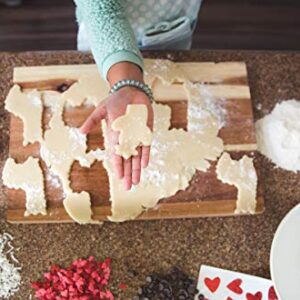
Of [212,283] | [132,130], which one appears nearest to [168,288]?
[212,283]

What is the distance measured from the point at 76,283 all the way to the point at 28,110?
39 cm

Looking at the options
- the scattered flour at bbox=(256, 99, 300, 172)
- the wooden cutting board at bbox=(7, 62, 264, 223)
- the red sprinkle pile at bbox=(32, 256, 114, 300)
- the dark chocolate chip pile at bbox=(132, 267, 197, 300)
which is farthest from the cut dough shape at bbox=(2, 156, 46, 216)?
the scattered flour at bbox=(256, 99, 300, 172)

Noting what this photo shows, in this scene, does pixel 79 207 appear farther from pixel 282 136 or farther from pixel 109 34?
pixel 282 136

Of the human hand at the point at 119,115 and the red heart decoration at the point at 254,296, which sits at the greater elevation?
the human hand at the point at 119,115

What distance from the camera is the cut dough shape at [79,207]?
119cm

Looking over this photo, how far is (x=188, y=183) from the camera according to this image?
4.05ft

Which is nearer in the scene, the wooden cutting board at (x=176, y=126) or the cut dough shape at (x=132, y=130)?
the cut dough shape at (x=132, y=130)

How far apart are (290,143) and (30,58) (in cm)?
60

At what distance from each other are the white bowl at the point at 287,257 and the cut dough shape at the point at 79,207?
1.18ft

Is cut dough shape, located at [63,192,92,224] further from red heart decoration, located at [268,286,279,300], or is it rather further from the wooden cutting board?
red heart decoration, located at [268,286,279,300]

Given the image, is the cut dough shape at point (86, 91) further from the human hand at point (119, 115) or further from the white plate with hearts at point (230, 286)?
the white plate with hearts at point (230, 286)

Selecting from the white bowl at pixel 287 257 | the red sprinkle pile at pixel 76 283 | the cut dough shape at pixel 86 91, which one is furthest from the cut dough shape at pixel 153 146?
the white bowl at pixel 287 257

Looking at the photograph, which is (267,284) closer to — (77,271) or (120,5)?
(77,271)

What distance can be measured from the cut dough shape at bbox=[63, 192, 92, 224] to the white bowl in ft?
1.18
